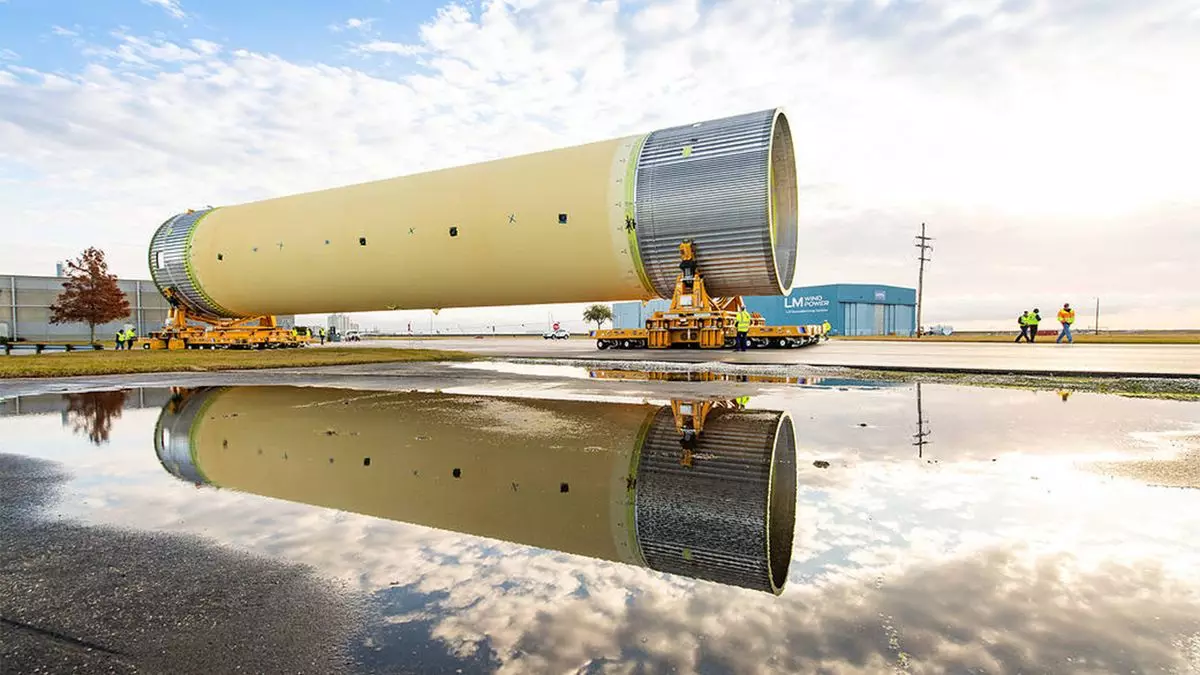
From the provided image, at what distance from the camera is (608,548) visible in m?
2.32

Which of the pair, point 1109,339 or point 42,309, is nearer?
point 1109,339

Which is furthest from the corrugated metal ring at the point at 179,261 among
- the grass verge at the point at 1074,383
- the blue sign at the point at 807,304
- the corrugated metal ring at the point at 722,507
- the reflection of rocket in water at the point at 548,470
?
the blue sign at the point at 807,304

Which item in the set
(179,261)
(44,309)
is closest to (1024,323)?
(179,261)

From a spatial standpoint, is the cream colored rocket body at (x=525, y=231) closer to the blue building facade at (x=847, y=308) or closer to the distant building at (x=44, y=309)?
the distant building at (x=44, y=309)

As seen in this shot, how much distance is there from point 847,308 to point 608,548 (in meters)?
60.2

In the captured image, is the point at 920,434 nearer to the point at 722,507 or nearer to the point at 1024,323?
the point at 722,507

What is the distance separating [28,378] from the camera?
412 inches

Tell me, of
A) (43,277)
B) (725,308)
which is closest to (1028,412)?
(725,308)

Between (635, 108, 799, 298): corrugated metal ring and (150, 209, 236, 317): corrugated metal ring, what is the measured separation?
55.9ft

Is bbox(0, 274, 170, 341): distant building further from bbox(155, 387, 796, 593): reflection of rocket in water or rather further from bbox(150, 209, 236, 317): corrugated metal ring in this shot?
bbox(155, 387, 796, 593): reflection of rocket in water

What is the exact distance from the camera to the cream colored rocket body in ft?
44.4

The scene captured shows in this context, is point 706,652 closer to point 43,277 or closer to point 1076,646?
point 1076,646

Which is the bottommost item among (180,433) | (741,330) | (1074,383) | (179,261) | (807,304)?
(180,433)

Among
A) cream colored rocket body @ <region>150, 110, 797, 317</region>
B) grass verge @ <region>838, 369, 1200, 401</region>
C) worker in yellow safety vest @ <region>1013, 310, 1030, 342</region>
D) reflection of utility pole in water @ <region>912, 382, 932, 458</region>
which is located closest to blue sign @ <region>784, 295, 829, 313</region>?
worker in yellow safety vest @ <region>1013, 310, 1030, 342</region>
